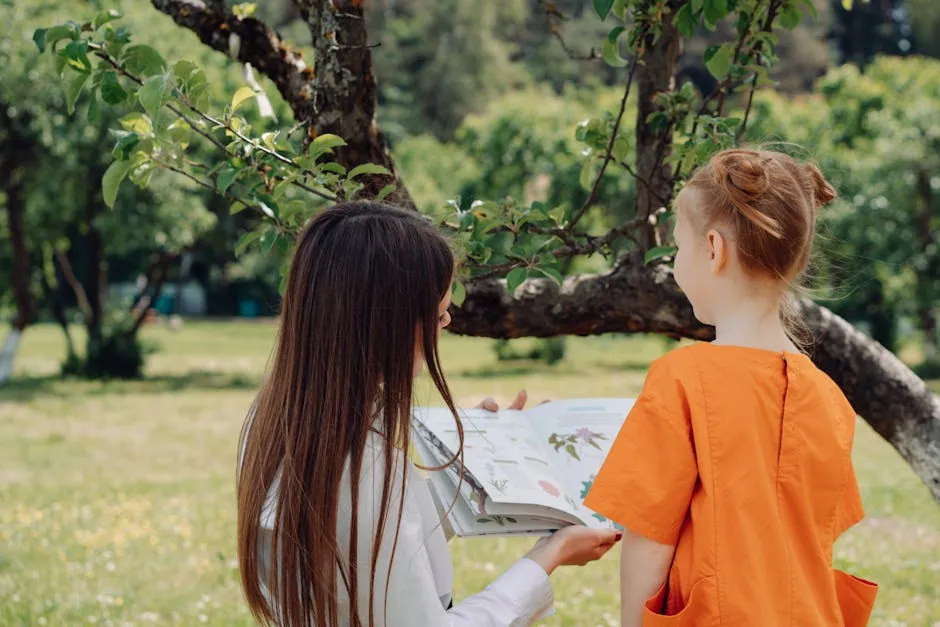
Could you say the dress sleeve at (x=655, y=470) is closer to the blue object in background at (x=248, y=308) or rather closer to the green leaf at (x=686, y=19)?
the green leaf at (x=686, y=19)

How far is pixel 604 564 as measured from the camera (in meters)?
5.12

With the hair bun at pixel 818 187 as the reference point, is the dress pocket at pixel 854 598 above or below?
below

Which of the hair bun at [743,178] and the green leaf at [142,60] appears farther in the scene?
the green leaf at [142,60]

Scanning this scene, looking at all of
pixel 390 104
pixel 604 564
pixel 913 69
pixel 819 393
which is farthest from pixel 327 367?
pixel 390 104

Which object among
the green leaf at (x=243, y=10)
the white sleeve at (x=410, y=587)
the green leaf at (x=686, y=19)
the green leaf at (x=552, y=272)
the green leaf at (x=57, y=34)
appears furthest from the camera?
the green leaf at (x=243, y=10)

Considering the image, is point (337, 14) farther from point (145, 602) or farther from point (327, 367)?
point (145, 602)

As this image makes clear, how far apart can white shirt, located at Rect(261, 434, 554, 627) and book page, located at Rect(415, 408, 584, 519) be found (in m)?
0.15

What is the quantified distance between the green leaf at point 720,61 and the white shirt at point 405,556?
1491 millimetres

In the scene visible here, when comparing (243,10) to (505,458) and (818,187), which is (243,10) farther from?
(818,187)

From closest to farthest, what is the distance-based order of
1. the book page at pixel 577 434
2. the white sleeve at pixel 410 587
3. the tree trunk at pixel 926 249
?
the white sleeve at pixel 410 587
the book page at pixel 577 434
the tree trunk at pixel 926 249

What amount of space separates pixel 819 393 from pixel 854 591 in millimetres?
394

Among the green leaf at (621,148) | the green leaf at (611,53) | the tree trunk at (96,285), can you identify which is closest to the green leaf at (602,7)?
the green leaf at (611,53)

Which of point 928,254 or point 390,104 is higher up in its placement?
point 390,104

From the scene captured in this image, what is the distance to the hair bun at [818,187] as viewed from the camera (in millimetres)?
1757
